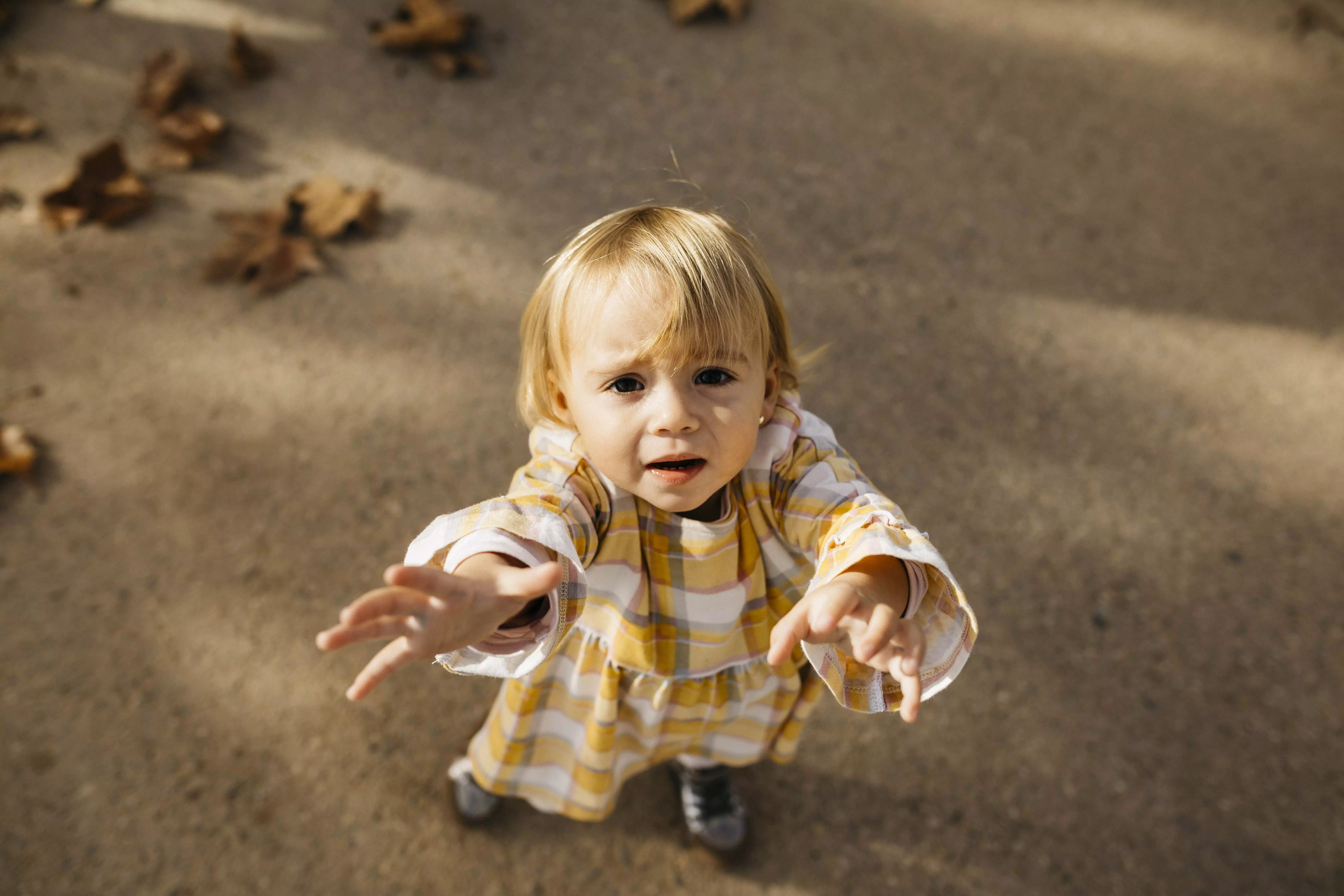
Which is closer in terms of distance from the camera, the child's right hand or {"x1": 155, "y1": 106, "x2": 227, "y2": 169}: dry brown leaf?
the child's right hand

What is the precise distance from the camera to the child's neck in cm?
119

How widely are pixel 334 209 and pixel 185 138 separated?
0.50 meters

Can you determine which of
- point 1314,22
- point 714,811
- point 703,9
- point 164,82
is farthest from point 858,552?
point 1314,22

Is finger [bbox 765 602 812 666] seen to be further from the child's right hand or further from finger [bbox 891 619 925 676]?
the child's right hand

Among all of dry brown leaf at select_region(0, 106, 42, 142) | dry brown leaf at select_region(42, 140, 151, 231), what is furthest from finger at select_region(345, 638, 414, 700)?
dry brown leaf at select_region(0, 106, 42, 142)

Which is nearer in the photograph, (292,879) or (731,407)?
(731,407)

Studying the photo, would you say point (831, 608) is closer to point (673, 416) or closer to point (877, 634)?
point (877, 634)

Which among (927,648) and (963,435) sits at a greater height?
(927,648)

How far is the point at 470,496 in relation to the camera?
1963mm

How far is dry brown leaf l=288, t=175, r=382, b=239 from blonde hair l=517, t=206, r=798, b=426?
1354 mm

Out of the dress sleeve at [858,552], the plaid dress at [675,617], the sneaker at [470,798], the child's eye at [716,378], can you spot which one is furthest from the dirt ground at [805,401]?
the child's eye at [716,378]

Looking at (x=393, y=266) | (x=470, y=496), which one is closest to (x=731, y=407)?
(x=470, y=496)

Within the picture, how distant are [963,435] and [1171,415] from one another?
0.54 metres

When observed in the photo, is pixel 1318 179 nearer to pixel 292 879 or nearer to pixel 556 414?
pixel 556 414
